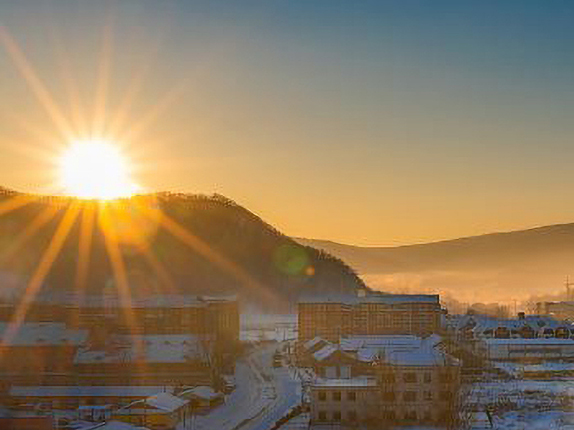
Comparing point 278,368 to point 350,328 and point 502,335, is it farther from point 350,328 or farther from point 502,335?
point 502,335

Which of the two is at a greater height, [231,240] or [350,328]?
[231,240]

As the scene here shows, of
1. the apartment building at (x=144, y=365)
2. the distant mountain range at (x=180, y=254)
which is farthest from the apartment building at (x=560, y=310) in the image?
the apartment building at (x=144, y=365)

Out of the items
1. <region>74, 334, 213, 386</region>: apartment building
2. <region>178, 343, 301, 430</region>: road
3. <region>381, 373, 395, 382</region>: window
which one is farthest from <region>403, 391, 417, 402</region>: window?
<region>74, 334, 213, 386</region>: apartment building

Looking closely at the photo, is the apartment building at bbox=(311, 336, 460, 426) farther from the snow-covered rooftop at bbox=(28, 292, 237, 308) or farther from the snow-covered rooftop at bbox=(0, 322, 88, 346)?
the snow-covered rooftop at bbox=(28, 292, 237, 308)

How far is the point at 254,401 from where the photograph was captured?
105ft

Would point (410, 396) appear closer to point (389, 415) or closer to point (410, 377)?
point (410, 377)

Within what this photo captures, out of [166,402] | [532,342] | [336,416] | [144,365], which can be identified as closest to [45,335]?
[144,365]

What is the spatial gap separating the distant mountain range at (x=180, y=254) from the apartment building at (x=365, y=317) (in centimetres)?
3250

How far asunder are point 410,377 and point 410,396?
63cm

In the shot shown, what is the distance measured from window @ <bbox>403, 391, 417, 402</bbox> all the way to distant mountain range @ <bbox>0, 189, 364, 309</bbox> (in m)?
51.8

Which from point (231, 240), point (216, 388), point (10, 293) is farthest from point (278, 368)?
point (231, 240)

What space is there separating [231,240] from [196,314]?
60.3m

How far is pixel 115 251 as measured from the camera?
91.3m

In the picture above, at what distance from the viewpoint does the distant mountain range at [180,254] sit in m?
85.4
